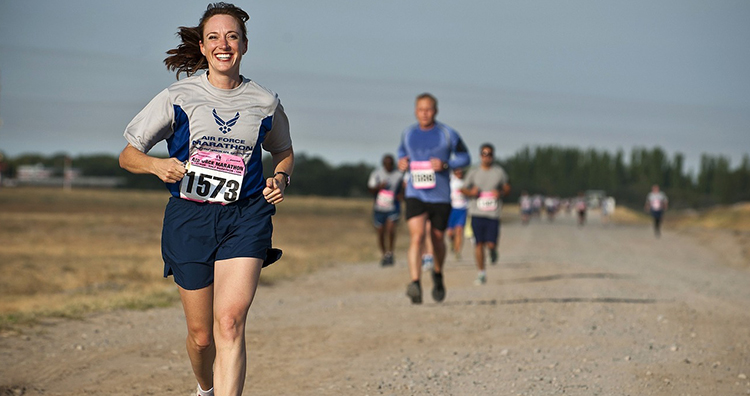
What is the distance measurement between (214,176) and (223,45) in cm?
69

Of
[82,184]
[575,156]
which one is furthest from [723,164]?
[82,184]

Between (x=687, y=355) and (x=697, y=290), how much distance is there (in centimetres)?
653

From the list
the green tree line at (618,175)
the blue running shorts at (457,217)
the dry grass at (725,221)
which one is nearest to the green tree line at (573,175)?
the green tree line at (618,175)

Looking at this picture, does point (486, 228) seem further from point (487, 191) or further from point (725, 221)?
point (725, 221)

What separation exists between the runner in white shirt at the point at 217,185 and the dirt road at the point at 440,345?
1522 millimetres

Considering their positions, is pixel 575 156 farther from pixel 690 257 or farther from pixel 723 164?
pixel 690 257

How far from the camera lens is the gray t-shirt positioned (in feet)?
46.6

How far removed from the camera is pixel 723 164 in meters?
147

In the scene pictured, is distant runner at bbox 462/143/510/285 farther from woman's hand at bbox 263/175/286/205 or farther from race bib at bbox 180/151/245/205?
race bib at bbox 180/151/245/205

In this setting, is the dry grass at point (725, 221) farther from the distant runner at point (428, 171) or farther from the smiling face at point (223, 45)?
the smiling face at point (223, 45)

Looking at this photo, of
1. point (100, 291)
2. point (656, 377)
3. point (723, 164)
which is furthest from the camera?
point (723, 164)

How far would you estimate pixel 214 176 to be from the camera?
187 inches

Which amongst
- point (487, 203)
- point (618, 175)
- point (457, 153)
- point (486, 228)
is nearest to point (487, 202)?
point (487, 203)

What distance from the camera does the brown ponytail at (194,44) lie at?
197 inches
